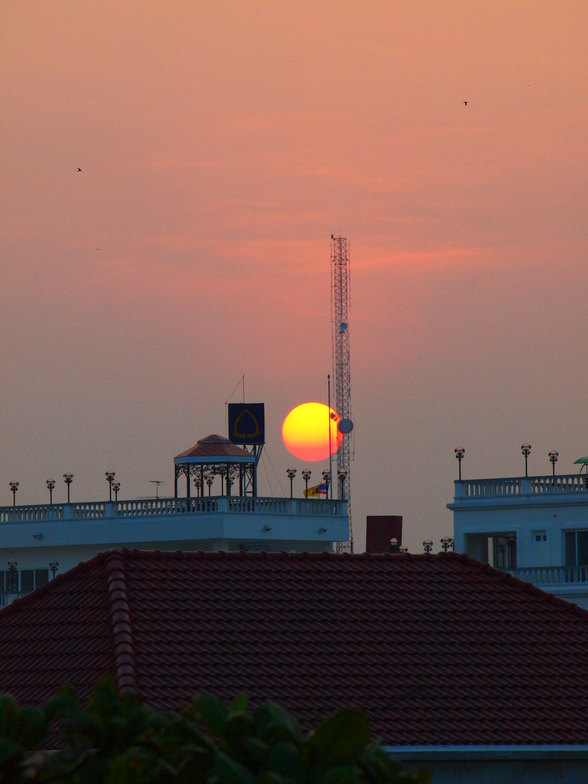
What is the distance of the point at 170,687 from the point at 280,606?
12.5 feet

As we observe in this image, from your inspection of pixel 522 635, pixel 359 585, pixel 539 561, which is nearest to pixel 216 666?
pixel 359 585

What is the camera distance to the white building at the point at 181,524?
77500 mm

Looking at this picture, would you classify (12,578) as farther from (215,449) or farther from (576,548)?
(576,548)

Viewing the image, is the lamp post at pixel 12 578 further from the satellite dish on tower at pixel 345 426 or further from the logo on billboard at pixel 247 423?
the satellite dish on tower at pixel 345 426

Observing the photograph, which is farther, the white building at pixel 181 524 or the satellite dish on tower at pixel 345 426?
the satellite dish on tower at pixel 345 426

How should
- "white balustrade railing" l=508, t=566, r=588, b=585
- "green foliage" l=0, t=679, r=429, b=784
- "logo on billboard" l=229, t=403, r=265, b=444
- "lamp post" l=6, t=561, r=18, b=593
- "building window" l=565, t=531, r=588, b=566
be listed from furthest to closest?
"logo on billboard" l=229, t=403, r=265, b=444 → "lamp post" l=6, t=561, r=18, b=593 → "building window" l=565, t=531, r=588, b=566 → "white balustrade railing" l=508, t=566, r=588, b=585 → "green foliage" l=0, t=679, r=429, b=784

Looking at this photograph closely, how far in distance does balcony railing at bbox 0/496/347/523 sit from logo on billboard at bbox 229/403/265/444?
9.62 meters

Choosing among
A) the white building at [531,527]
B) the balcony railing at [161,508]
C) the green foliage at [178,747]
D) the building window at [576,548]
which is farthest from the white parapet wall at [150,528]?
the green foliage at [178,747]

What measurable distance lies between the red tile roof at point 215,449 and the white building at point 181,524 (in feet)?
0.17

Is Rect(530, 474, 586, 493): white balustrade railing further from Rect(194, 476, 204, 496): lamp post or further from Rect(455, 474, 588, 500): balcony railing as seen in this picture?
Rect(194, 476, 204, 496): lamp post

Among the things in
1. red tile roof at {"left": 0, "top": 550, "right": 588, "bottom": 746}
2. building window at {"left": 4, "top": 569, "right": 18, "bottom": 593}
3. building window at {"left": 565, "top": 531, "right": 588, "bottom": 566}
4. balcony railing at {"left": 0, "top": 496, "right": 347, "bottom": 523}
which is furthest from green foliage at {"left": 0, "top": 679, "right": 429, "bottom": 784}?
building window at {"left": 4, "top": 569, "right": 18, "bottom": 593}

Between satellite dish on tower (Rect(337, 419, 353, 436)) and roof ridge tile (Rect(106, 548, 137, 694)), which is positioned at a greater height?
satellite dish on tower (Rect(337, 419, 353, 436))

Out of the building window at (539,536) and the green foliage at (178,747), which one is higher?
the building window at (539,536)

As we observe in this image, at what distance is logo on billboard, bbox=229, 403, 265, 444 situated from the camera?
90.4m
